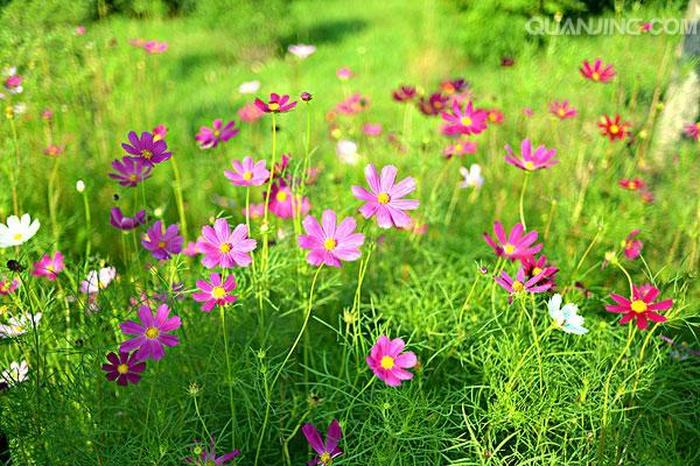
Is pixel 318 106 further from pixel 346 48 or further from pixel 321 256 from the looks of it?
pixel 321 256

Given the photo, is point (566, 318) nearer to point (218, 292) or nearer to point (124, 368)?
point (218, 292)

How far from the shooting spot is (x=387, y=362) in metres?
1.03

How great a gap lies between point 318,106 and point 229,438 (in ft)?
10.00

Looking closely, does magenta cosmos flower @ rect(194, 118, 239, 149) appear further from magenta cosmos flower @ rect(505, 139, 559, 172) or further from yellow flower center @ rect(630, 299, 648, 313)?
yellow flower center @ rect(630, 299, 648, 313)

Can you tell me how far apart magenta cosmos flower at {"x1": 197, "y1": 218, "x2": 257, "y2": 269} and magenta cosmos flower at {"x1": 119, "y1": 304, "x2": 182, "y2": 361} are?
0.40 ft

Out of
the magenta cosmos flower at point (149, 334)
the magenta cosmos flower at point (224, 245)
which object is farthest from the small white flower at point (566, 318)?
the magenta cosmos flower at point (149, 334)

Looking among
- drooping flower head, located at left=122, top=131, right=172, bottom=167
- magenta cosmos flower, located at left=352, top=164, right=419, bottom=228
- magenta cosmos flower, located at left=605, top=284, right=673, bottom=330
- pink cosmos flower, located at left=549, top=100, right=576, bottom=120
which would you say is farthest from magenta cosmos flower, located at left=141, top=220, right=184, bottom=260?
pink cosmos flower, located at left=549, top=100, right=576, bottom=120

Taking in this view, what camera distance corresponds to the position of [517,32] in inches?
183

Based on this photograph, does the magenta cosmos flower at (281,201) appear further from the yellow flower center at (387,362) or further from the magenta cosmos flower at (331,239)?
the yellow flower center at (387,362)

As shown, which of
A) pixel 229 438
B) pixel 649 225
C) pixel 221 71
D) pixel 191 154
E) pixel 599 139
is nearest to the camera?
pixel 229 438

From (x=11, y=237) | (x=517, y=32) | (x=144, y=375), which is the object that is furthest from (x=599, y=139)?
(x=517, y=32)

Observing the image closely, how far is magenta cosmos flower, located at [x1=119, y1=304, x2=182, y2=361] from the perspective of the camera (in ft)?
3.30

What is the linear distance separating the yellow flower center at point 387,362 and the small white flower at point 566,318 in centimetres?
29

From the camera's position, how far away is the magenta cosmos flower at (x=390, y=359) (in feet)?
3.31
